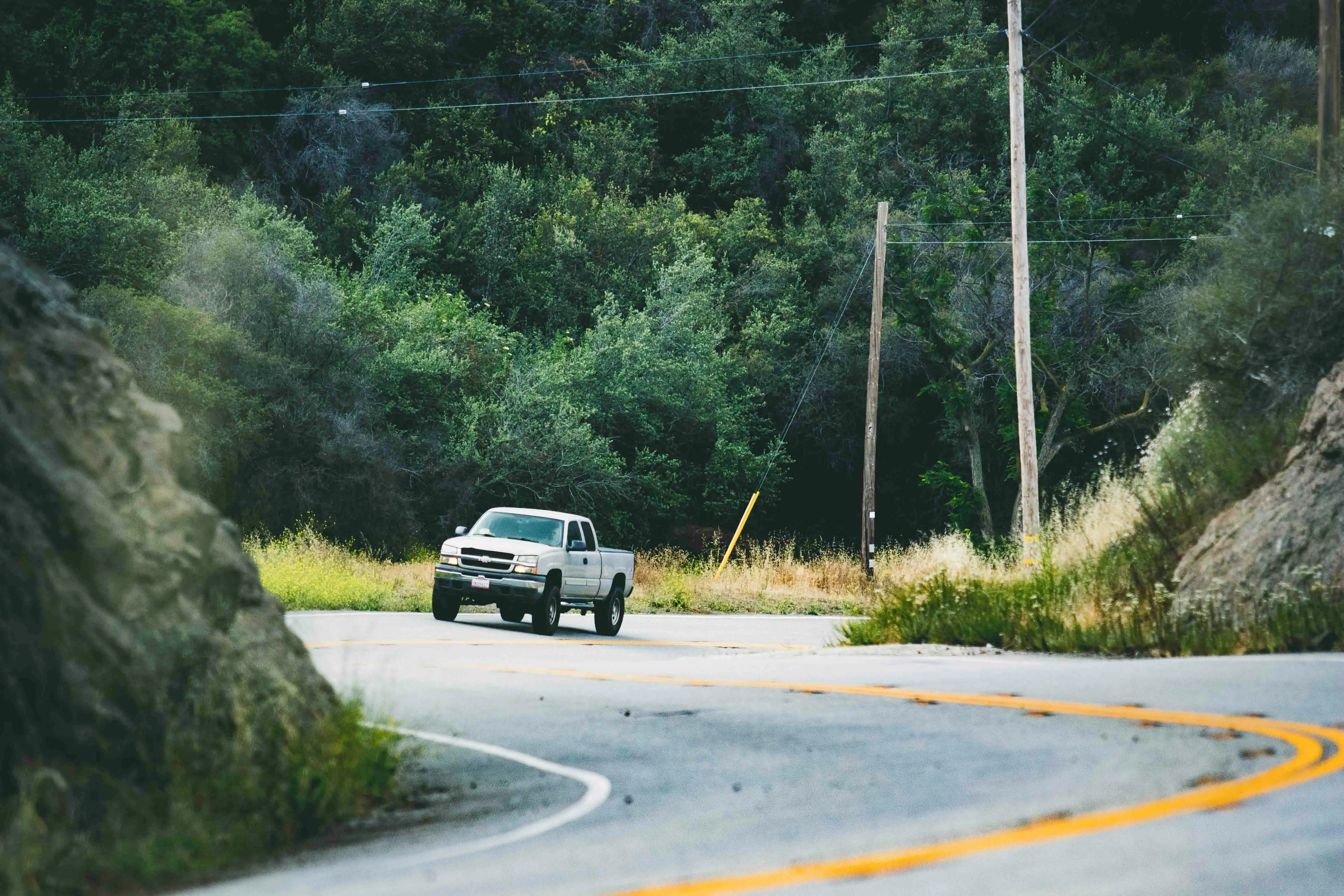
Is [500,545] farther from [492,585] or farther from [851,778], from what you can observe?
[851,778]

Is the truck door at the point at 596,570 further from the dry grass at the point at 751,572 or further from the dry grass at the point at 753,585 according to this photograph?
the dry grass at the point at 753,585

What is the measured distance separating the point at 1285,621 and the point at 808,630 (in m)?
11.7

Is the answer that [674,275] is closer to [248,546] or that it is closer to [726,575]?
[726,575]

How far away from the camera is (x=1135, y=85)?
186 feet

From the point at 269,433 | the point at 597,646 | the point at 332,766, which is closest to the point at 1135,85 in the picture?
the point at 269,433

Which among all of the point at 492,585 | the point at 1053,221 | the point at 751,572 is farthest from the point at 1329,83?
the point at 1053,221

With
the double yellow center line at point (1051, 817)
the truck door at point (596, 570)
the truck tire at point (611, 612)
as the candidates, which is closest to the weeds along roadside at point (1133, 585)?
the truck tire at point (611, 612)

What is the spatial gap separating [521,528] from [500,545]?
88 centimetres

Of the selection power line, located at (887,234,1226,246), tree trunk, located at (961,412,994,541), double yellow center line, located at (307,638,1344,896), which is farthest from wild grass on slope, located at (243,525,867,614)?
double yellow center line, located at (307,638,1344,896)

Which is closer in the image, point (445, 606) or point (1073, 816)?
point (1073, 816)

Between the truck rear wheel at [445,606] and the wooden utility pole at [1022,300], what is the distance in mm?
9094

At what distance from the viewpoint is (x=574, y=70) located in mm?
58500

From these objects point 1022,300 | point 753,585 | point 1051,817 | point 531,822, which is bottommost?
point 531,822

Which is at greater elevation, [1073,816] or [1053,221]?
[1053,221]
